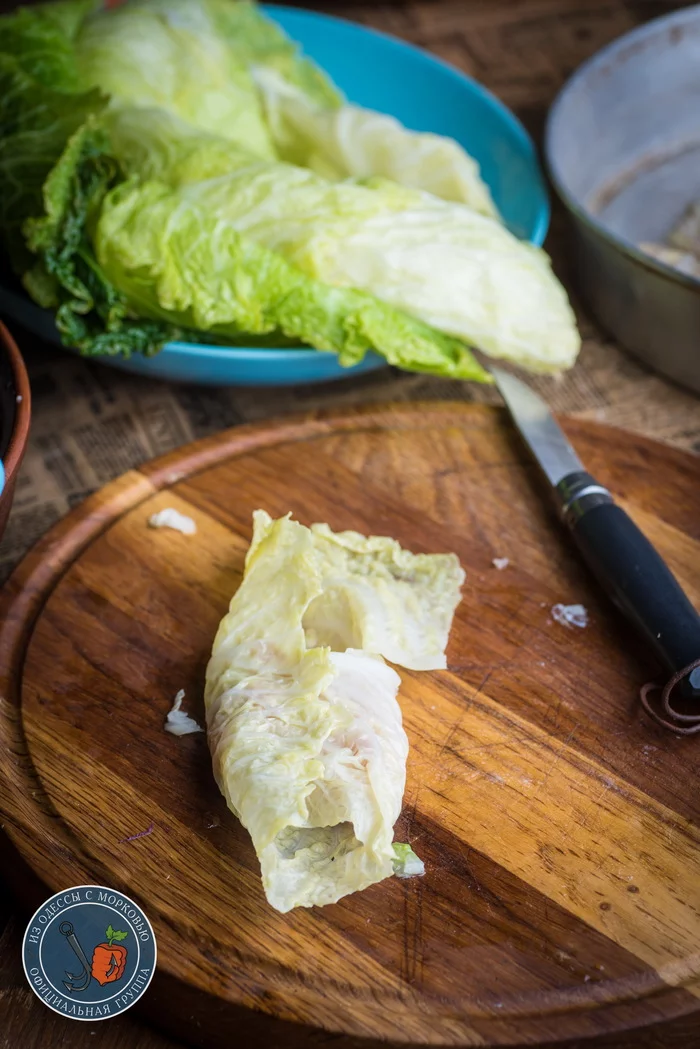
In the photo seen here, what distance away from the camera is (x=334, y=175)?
7.56 ft

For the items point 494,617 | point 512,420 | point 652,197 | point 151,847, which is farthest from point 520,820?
point 652,197

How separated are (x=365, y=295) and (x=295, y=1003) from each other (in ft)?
3.98

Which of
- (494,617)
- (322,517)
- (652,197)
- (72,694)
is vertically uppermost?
(652,197)

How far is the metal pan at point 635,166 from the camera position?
2.12 meters

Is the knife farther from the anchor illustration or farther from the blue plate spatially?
the anchor illustration

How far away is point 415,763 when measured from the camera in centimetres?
140

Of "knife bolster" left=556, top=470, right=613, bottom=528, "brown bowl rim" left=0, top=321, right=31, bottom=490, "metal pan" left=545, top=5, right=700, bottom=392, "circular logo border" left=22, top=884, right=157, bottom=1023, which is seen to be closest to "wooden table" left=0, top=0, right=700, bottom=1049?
"metal pan" left=545, top=5, right=700, bottom=392

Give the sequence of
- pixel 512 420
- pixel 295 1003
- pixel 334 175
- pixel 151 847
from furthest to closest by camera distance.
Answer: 1. pixel 334 175
2. pixel 512 420
3. pixel 151 847
4. pixel 295 1003

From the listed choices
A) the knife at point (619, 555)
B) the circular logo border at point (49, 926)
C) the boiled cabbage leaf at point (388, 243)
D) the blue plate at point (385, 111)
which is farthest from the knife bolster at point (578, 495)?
the circular logo border at point (49, 926)

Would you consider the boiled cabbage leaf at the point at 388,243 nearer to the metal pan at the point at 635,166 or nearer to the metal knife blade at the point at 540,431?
the metal knife blade at the point at 540,431

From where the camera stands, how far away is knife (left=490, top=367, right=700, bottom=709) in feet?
4.86

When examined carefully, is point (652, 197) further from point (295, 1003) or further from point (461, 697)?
point (295, 1003)

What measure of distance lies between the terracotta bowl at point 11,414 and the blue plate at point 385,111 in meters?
0.35

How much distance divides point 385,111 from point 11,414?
4.95ft
